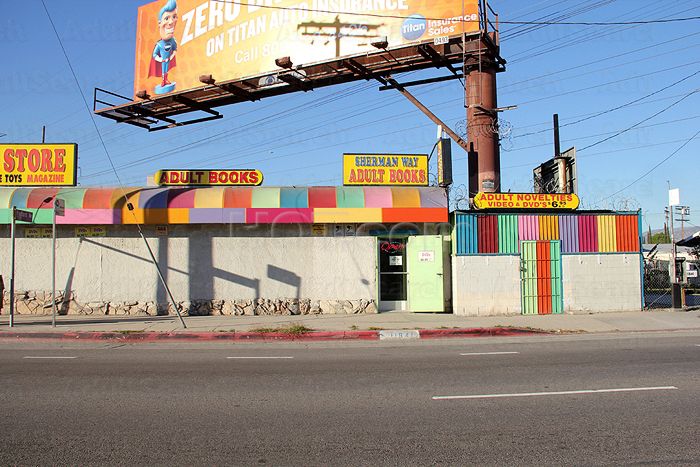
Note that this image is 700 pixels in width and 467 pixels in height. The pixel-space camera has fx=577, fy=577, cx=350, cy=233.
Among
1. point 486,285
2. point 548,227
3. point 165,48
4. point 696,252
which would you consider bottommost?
point 486,285

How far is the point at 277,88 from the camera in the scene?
23375mm

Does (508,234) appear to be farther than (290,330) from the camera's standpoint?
Yes

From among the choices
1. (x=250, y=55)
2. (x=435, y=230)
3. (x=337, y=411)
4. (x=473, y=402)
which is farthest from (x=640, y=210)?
(x=250, y=55)

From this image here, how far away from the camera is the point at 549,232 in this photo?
1678cm

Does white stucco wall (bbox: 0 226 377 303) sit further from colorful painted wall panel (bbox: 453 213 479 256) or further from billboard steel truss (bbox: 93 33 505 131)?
billboard steel truss (bbox: 93 33 505 131)

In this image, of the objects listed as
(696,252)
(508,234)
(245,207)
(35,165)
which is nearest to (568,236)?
(508,234)

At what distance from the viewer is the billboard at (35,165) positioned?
18.1m

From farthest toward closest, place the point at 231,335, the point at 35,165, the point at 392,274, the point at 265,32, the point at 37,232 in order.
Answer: the point at 265,32 < the point at 35,165 < the point at 37,232 < the point at 392,274 < the point at 231,335

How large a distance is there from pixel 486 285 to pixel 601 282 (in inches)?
135

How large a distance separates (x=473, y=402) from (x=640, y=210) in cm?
1284

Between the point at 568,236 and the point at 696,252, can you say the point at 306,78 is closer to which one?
the point at 568,236

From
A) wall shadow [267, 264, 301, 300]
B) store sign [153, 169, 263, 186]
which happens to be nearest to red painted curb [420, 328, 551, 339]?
wall shadow [267, 264, 301, 300]

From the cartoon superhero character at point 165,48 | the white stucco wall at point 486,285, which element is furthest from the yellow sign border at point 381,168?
the cartoon superhero character at point 165,48

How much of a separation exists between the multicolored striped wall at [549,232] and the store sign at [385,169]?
2071mm
